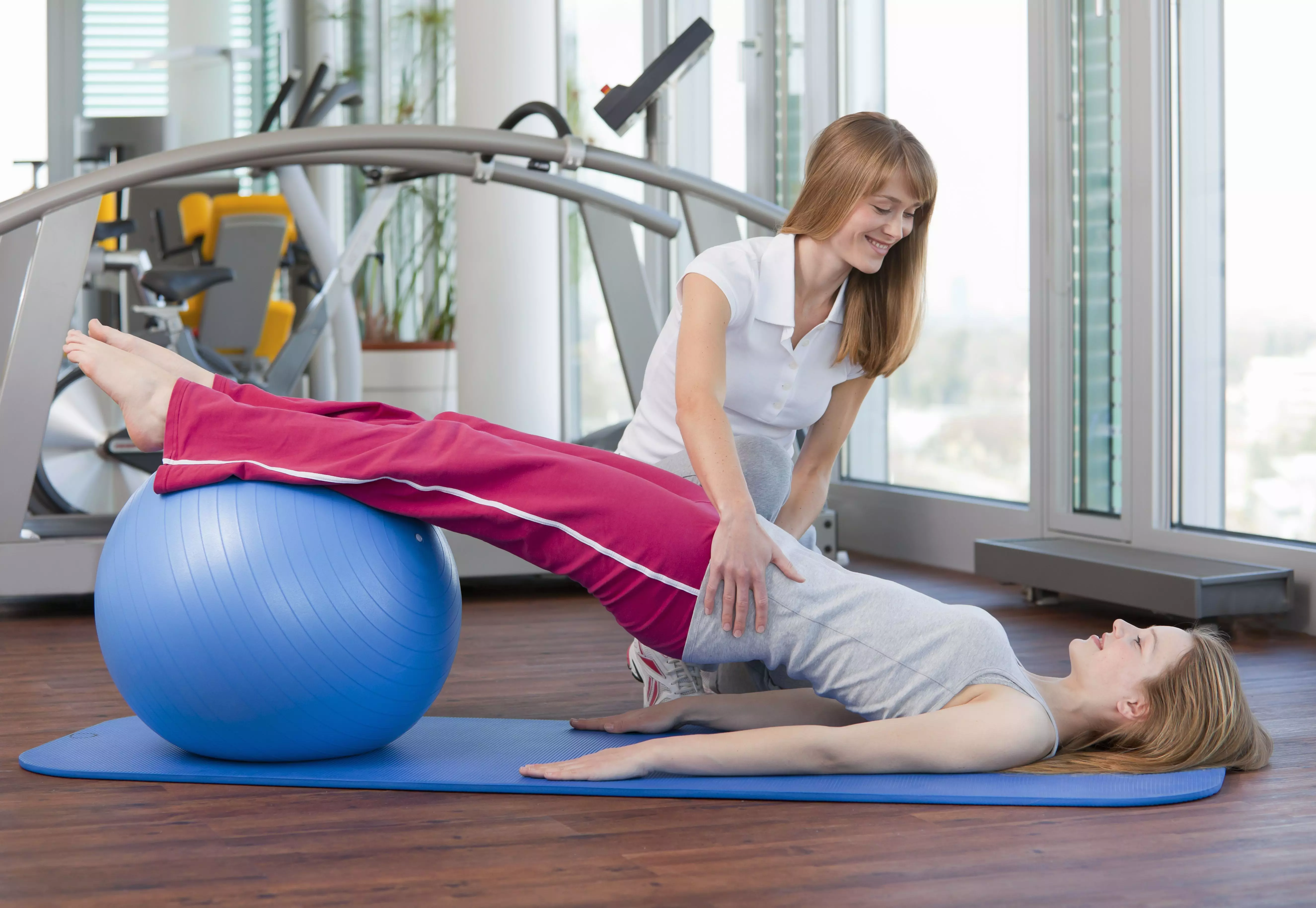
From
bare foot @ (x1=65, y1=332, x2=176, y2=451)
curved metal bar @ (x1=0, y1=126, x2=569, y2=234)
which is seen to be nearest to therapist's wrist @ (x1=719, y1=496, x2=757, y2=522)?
bare foot @ (x1=65, y1=332, x2=176, y2=451)

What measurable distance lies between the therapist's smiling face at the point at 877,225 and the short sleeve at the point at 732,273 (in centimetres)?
13

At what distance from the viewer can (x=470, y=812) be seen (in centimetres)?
164

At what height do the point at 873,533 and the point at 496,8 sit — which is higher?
the point at 496,8

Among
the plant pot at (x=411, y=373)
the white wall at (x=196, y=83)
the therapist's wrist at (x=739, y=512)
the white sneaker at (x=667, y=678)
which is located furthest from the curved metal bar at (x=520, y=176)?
the white wall at (x=196, y=83)

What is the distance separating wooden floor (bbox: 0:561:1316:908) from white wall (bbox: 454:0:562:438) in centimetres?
281

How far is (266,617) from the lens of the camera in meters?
1.66

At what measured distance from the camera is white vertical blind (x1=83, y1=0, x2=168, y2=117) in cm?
767

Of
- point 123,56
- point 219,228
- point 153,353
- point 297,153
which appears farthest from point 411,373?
point 153,353

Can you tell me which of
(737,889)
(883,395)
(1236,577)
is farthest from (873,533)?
(737,889)

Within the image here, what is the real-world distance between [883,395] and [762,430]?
243 centimetres

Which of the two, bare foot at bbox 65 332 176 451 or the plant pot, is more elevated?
the plant pot

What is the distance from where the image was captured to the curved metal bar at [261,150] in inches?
117

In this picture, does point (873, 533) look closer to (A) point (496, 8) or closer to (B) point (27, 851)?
(A) point (496, 8)

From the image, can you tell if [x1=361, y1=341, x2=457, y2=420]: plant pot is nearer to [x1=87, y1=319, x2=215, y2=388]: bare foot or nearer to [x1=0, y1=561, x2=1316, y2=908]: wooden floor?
[x1=87, y1=319, x2=215, y2=388]: bare foot
